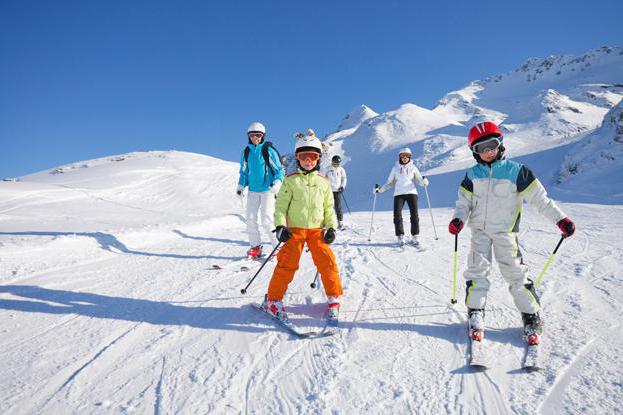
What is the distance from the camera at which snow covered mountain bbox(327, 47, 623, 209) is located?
30547 mm

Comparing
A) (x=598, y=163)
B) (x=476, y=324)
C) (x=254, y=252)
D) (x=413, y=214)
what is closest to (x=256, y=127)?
(x=254, y=252)

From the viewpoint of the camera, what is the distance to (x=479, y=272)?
10.3ft

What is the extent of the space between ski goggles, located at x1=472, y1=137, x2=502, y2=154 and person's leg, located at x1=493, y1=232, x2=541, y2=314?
81cm

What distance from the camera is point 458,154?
102 ft

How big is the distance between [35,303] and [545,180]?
20.6 m

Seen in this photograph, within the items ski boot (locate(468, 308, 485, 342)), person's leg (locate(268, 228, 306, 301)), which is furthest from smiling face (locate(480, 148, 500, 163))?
person's leg (locate(268, 228, 306, 301))

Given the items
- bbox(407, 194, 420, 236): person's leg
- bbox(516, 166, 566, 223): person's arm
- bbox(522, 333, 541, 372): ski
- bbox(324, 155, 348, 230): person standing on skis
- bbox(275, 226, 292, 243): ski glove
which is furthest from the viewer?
bbox(324, 155, 348, 230): person standing on skis

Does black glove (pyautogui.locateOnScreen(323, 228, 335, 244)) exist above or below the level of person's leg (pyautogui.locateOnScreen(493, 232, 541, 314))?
above

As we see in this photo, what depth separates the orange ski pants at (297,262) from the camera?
3.53 meters

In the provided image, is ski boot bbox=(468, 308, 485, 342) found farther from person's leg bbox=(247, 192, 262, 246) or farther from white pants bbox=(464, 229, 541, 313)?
person's leg bbox=(247, 192, 262, 246)

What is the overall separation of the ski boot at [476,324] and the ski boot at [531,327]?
358 mm

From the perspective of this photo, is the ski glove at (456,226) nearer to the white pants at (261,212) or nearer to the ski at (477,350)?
the ski at (477,350)

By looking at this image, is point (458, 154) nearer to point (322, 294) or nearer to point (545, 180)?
point (545, 180)

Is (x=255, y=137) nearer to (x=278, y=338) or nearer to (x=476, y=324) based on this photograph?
(x=278, y=338)
